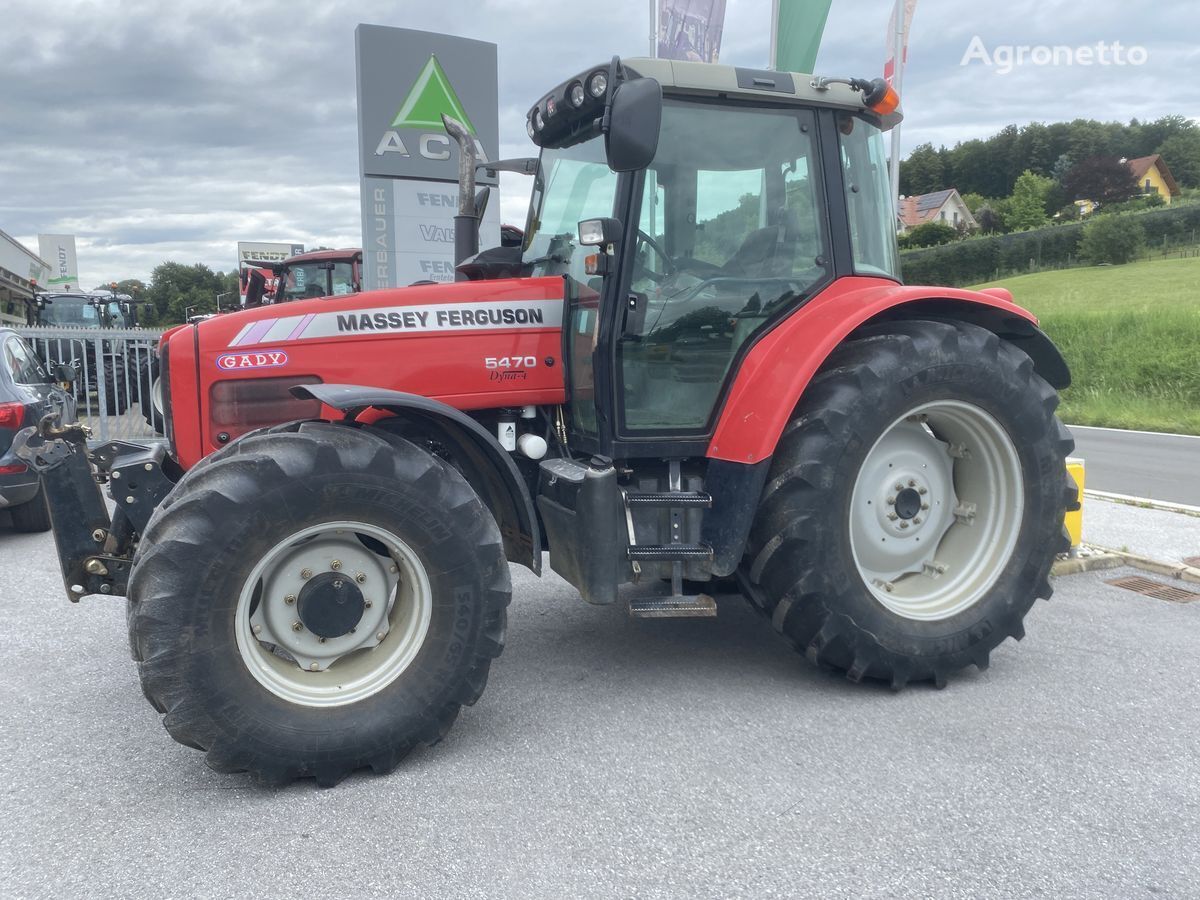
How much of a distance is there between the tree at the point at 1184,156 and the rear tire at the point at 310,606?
306 ft

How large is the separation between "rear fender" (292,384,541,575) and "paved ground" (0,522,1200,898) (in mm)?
671

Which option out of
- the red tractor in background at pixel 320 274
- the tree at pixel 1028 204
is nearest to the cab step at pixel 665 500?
the red tractor in background at pixel 320 274

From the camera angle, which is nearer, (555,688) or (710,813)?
(710,813)

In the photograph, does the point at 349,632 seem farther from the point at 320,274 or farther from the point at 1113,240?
the point at 1113,240

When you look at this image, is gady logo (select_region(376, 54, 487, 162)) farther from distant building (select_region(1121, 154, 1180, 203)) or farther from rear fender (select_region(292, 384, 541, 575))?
distant building (select_region(1121, 154, 1180, 203))

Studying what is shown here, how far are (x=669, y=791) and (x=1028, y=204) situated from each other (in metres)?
80.7

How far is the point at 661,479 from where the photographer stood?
4.10 metres

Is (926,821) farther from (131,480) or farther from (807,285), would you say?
(131,480)

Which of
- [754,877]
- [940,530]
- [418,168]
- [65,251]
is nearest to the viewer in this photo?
[754,877]

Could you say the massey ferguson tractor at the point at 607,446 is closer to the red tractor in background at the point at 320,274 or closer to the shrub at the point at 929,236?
the red tractor in background at the point at 320,274

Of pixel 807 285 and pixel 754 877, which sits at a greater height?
pixel 807 285

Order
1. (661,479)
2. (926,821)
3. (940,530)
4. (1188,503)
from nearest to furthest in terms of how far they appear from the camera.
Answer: (926,821) < (661,479) < (940,530) < (1188,503)

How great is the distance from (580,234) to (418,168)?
7.74 metres

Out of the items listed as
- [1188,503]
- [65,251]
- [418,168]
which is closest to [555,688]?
[1188,503]
